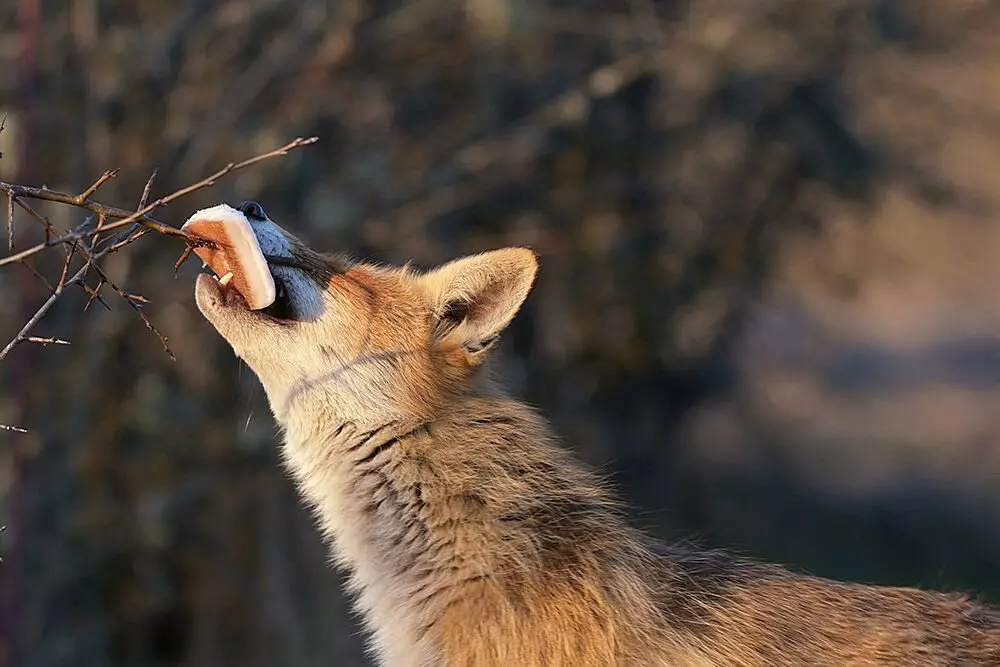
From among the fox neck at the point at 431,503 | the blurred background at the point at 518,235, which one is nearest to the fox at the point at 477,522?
the fox neck at the point at 431,503

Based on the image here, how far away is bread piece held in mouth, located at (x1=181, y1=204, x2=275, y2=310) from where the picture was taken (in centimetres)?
475

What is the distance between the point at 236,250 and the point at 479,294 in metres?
0.85

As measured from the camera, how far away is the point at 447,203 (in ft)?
37.4

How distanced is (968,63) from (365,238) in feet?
20.9

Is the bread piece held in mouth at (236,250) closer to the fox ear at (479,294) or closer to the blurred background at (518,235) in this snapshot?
the fox ear at (479,294)

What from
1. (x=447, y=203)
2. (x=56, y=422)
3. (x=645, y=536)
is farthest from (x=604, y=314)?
(x=645, y=536)

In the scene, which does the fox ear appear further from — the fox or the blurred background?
the blurred background

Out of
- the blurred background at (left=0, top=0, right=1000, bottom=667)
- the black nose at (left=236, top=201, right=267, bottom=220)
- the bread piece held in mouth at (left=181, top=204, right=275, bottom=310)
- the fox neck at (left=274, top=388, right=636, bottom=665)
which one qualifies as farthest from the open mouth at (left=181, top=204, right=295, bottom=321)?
the blurred background at (left=0, top=0, right=1000, bottom=667)

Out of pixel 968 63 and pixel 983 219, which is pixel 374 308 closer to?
pixel 968 63

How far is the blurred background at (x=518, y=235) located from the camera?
10375 millimetres

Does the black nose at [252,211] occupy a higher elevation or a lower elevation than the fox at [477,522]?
higher

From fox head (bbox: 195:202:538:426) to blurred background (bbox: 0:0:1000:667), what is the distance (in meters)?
4.06

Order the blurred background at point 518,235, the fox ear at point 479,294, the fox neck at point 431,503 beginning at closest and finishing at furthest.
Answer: the fox neck at point 431,503 < the fox ear at point 479,294 < the blurred background at point 518,235

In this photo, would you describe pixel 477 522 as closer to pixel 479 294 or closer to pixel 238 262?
pixel 479 294
